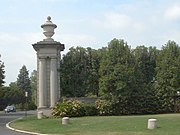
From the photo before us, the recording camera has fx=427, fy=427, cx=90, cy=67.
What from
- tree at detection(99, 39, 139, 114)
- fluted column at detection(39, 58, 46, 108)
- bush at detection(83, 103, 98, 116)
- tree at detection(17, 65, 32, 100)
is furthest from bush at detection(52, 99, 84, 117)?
tree at detection(17, 65, 32, 100)

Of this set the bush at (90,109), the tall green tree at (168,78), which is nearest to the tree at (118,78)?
the bush at (90,109)

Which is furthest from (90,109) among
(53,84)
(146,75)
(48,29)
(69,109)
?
(146,75)

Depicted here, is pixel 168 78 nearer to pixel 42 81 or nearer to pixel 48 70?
pixel 48 70

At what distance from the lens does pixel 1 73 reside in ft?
160

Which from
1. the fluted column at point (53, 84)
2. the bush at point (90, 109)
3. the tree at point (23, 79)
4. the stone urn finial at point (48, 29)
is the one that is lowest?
the bush at point (90, 109)

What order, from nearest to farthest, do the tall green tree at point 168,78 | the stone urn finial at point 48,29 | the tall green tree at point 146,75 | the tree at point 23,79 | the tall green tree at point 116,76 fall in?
the stone urn finial at point 48,29
the tall green tree at point 116,76
the tall green tree at point 146,75
the tall green tree at point 168,78
the tree at point 23,79

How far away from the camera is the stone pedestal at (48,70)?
3872cm

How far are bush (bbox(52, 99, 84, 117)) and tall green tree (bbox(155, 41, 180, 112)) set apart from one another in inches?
360

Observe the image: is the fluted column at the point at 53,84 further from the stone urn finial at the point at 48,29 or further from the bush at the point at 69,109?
the stone urn finial at the point at 48,29

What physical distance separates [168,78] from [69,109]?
37.7 ft

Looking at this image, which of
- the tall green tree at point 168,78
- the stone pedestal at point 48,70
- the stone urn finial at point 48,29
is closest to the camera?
the stone pedestal at point 48,70

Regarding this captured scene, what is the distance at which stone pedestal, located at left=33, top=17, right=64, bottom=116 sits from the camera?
38719 mm

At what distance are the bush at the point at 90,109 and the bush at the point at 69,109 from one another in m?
0.46

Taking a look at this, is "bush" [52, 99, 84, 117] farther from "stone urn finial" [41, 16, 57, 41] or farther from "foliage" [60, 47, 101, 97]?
"stone urn finial" [41, 16, 57, 41]
